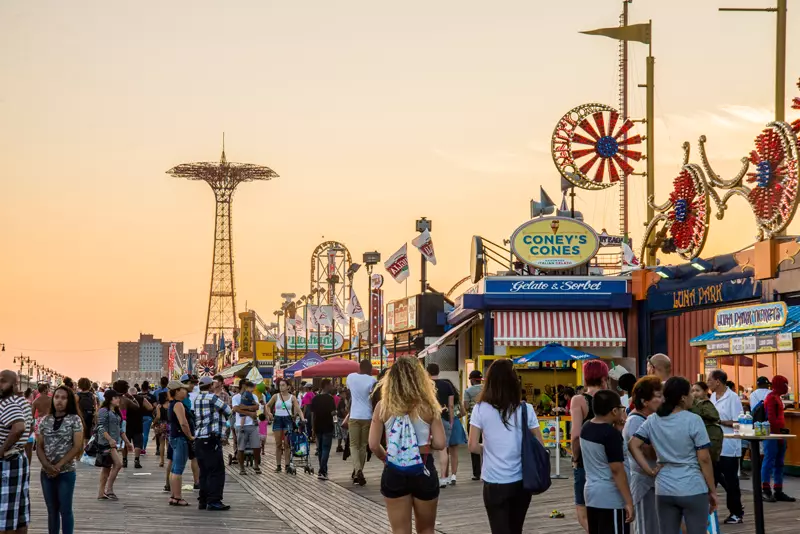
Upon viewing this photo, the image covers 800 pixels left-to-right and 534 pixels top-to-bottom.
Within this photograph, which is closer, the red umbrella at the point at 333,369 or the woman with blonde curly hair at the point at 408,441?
the woman with blonde curly hair at the point at 408,441

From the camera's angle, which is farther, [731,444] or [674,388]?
[731,444]

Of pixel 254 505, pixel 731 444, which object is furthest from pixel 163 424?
pixel 731 444

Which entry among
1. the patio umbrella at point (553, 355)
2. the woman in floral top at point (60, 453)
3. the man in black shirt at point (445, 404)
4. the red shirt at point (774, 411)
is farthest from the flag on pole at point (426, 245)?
the woman in floral top at point (60, 453)

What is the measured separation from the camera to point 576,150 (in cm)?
3450

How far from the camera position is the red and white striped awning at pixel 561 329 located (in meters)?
30.2

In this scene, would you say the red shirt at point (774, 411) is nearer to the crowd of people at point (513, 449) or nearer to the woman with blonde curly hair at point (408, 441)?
the crowd of people at point (513, 449)

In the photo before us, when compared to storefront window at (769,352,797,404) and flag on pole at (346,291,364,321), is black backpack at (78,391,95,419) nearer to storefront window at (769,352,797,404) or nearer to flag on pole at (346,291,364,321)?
storefront window at (769,352,797,404)

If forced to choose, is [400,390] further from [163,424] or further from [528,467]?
[163,424]

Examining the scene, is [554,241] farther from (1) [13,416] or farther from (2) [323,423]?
(1) [13,416]

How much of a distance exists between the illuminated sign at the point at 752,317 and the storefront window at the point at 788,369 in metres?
0.52

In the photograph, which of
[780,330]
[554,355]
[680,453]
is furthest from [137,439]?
[680,453]

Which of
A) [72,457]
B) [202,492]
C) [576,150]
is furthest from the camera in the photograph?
[576,150]

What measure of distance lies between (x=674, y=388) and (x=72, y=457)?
5548 mm

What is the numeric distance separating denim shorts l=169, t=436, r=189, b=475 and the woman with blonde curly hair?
8027mm
